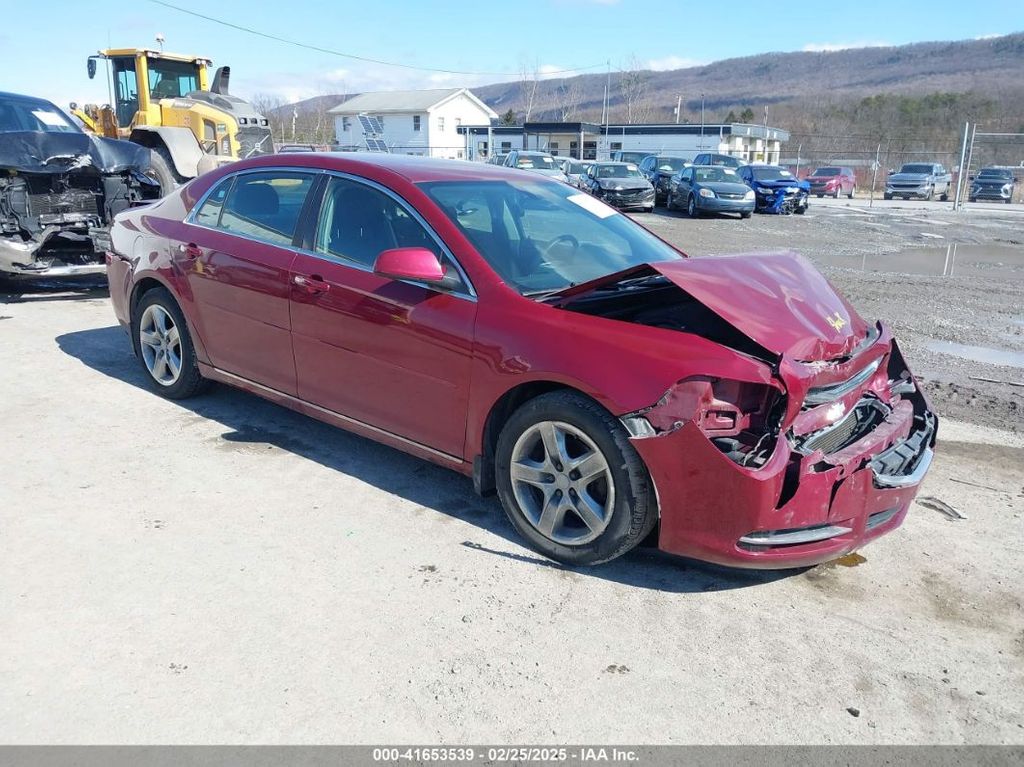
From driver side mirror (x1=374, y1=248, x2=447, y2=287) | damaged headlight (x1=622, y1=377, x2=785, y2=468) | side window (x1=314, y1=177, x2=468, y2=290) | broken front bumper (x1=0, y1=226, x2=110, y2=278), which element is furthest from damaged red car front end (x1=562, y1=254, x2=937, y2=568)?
broken front bumper (x1=0, y1=226, x2=110, y2=278)

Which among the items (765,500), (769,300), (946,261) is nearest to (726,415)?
(765,500)

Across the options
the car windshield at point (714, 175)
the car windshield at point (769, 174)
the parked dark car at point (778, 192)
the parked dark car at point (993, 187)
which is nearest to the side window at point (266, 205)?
the car windshield at point (714, 175)

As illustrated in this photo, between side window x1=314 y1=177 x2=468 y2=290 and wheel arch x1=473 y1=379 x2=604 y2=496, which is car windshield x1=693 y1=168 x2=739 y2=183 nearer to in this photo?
side window x1=314 y1=177 x2=468 y2=290

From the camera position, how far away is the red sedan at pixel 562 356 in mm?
3217

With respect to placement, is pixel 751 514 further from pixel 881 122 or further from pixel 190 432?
pixel 881 122

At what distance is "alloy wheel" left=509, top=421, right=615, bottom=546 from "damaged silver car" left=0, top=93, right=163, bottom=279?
702 centimetres

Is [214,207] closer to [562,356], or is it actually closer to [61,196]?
[562,356]

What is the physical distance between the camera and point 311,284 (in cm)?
440

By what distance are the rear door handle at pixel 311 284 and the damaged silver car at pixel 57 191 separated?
18.0 ft

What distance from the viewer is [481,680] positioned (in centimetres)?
286

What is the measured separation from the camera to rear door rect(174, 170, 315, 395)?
15.2 feet

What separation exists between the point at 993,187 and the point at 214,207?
37398mm

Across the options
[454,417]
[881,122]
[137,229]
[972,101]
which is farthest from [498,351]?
[972,101]

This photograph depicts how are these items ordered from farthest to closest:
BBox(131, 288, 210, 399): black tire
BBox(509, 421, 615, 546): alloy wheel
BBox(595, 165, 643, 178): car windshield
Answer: BBox(595, 165, 643, 178): car windshield, BBox(131, 288, 210, 399): black tire, BBox(509, 421, 615, 546): alloy wheel
